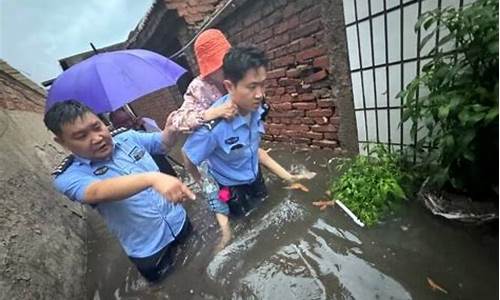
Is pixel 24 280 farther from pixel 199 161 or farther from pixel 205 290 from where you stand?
pixel 199 161

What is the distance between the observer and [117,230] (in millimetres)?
2182

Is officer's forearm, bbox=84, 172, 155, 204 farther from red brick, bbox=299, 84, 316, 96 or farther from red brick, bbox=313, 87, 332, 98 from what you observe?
red brick, bbox=299, 84, 316, 96

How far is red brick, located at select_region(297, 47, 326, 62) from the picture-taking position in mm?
3618

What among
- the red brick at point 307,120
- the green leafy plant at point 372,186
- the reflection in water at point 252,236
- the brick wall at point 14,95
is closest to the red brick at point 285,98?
the red brick at point 307,120

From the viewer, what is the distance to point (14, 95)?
22.2ft

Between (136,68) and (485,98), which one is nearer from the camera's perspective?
(485,98)

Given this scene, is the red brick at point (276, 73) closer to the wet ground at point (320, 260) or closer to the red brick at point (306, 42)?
the red brick at point (306, 42)

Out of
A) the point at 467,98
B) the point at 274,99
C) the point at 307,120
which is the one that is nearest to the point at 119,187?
the point at 467,98

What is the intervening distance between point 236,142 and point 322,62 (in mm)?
1788

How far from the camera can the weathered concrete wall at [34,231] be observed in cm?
230

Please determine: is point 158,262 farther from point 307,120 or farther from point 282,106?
point 282,106

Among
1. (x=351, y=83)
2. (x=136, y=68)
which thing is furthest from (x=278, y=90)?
(x=136, y=68)

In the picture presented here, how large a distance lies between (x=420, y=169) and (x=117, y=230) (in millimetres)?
2336

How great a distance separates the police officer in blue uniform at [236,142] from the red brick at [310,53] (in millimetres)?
1361
